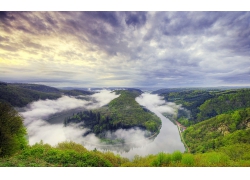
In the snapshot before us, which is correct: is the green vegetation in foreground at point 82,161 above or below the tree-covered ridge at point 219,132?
above

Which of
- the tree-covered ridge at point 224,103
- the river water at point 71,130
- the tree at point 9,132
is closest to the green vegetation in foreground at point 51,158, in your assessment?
the tree at point 9,132

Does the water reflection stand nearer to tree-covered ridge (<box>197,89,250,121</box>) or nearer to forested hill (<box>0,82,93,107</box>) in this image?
tree-covered ridge (<box>197,89,250,121</box>)

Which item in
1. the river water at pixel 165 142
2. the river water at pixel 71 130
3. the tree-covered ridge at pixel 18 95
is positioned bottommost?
the river water at pixel 165 142

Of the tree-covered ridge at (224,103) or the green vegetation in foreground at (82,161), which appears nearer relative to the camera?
the green vegetation in foreground at (82,161)

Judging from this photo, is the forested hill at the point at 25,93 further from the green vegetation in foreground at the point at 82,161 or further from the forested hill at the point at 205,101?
the forested hill at the point at 205,101

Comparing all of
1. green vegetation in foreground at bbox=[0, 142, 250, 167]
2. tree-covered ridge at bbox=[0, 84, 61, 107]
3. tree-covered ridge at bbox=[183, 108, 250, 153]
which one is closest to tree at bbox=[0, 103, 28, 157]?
green vegetation in foreground at bbox=[0, 142, 250, 167]

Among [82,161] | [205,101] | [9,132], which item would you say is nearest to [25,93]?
[9,132]
